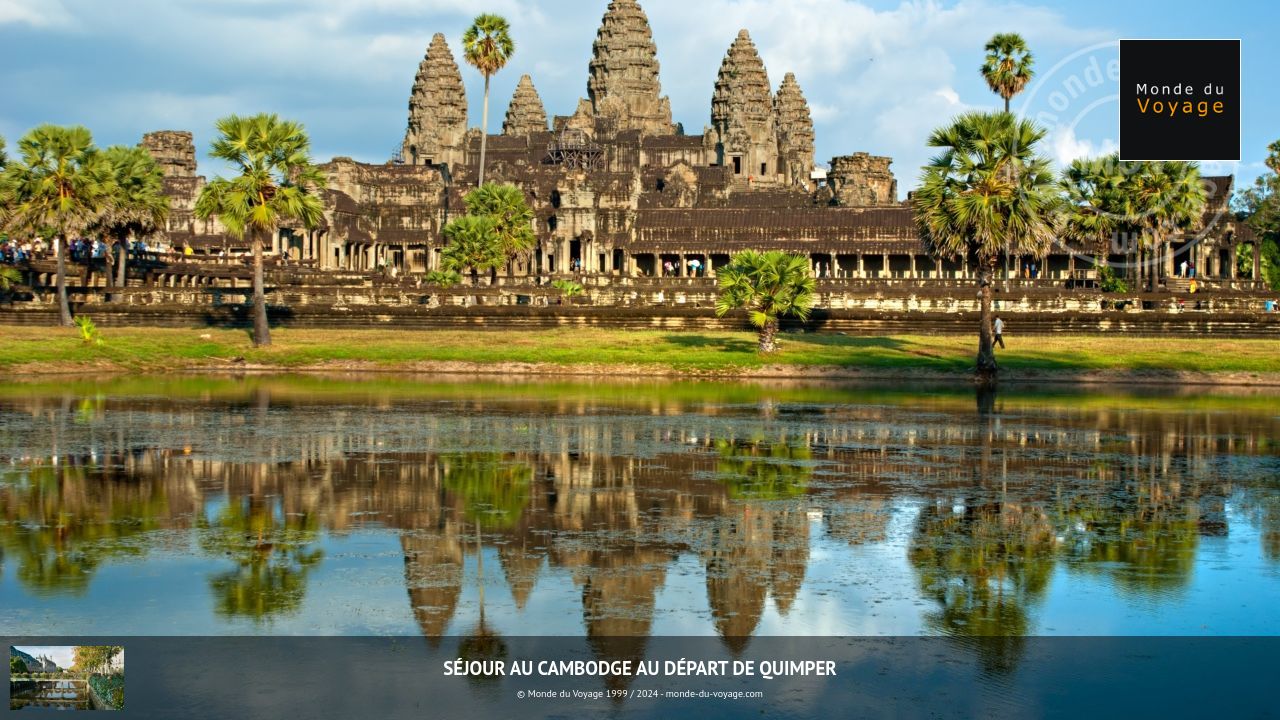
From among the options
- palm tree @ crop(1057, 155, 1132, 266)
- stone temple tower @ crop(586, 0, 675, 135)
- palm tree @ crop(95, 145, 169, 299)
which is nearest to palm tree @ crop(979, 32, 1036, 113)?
palm tree @ crop(1057, 155, 1132, 266)

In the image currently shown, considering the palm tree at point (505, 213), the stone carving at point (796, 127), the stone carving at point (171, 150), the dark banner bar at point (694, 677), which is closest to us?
the dark banner bar at point (694, 677)

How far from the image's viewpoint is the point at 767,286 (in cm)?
4462

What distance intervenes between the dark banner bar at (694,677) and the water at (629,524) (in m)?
0.39

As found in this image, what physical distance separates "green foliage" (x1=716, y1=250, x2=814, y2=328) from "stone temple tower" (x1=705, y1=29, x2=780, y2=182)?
87316 mm

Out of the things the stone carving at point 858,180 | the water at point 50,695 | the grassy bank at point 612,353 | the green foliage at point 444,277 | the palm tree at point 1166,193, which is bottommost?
the water at point 50,695

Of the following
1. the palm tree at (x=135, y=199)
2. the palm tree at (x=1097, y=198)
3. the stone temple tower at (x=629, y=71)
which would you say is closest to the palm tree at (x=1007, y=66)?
the palm tree at (x=1097, y=198)

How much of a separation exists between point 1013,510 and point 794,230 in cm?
8134

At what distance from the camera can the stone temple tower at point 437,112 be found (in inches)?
5595

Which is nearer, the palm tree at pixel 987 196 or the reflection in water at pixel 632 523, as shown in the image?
the reflection in water at pixel 632 523

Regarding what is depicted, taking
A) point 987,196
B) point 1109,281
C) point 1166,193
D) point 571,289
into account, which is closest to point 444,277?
point 571,289

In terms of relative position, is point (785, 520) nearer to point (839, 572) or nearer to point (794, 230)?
point (839, 572)

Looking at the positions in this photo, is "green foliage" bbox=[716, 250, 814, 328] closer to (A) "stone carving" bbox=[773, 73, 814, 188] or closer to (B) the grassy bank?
(B) the grassy bank

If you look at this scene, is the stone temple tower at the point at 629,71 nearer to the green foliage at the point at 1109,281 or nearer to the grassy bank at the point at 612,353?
the green foliage at the point at 1109,281

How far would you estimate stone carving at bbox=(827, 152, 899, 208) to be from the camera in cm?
11700
